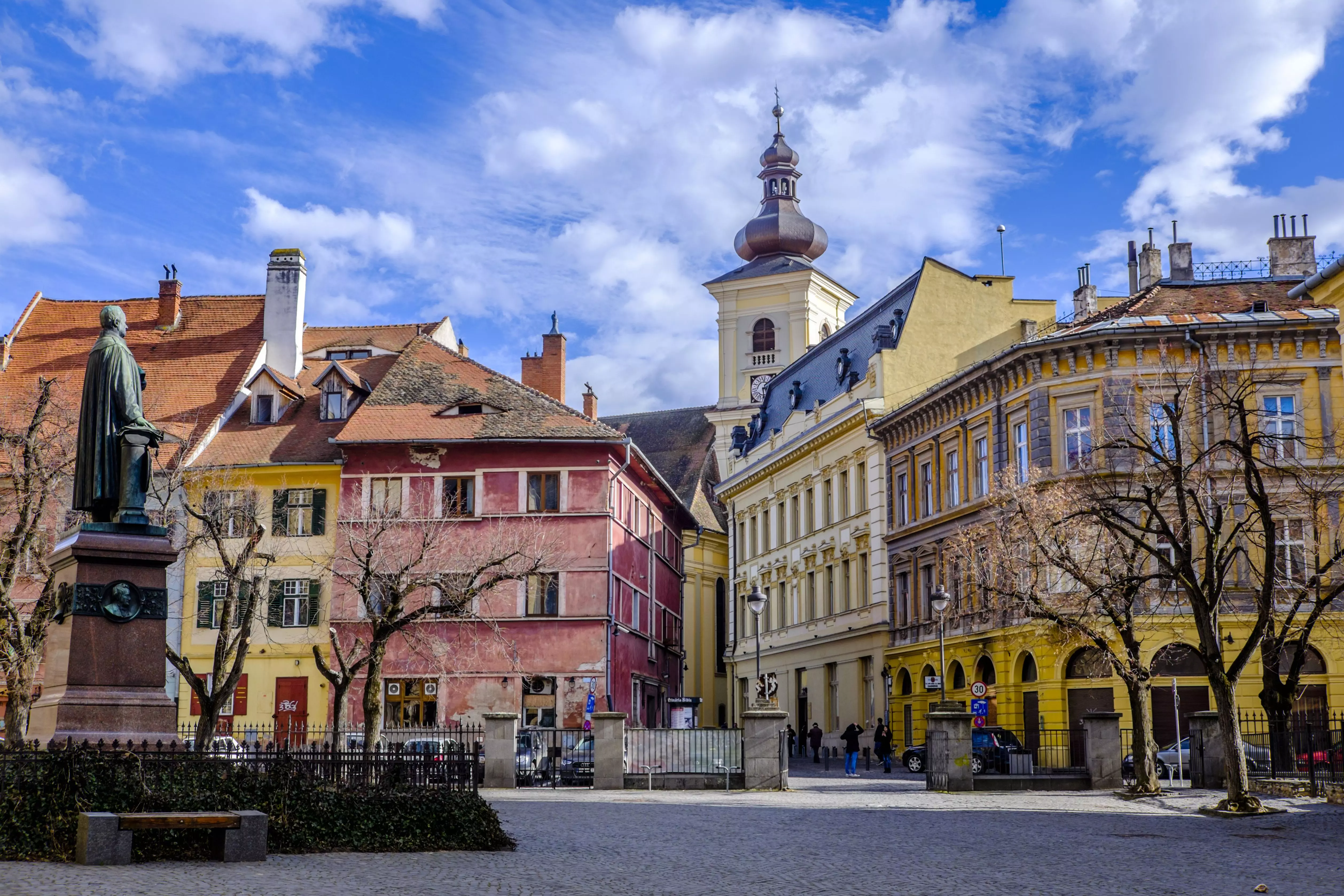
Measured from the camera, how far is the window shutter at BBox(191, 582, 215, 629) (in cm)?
4959

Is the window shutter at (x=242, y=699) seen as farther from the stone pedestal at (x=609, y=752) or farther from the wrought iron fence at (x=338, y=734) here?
the stone pedestal at (x=609, y=752)

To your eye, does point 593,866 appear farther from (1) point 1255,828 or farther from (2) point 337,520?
(2) point 337,520

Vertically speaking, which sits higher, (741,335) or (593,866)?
(741,335)

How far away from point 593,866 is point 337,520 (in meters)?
36.0

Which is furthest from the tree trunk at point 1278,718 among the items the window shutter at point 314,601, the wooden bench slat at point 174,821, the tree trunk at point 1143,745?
the window shutter at point 314,601

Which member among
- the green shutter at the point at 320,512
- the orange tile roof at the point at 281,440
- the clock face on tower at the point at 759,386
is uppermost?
the clock face on tower at the point at 759,386

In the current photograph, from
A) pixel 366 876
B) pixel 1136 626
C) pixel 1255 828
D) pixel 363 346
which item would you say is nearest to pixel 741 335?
pixel 363 346

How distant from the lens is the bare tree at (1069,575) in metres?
29.8

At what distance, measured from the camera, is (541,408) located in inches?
2076

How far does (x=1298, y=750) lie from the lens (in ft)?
98.8

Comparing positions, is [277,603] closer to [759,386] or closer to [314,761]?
[314,761]

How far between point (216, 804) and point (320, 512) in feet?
118

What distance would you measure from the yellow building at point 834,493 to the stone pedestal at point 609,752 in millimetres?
15361

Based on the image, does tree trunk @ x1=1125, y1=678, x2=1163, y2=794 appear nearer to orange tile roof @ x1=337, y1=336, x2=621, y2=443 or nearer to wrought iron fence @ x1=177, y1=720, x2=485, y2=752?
wrought iron fence @ x1=177, y1=720, x2=485, y2=752
